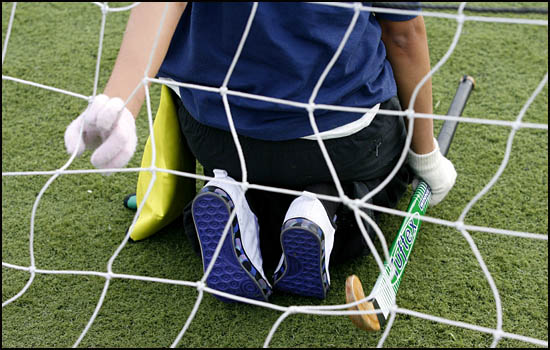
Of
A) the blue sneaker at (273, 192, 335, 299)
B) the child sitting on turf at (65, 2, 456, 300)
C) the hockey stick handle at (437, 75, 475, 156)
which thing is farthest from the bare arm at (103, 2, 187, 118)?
the hockey stick handle at (437, 75, 475, 156)

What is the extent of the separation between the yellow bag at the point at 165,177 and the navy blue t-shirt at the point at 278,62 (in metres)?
0.14

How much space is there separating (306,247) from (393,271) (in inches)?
7.6

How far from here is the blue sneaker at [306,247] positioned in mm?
1053

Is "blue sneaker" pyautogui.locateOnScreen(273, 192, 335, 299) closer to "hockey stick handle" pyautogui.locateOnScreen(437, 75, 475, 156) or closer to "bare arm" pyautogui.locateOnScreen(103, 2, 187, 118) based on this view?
"bare arm" pyautogui.locateOnScreen(103, 2, 187, 118)

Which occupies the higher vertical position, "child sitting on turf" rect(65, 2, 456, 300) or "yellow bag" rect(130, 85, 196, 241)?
"child sitting on turf" rect(65, 2, 456, 300)

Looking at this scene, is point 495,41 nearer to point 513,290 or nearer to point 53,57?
point 513,290

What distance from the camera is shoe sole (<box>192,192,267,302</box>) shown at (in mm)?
1076

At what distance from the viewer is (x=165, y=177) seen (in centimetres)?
128

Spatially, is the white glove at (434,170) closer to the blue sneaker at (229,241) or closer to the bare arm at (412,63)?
the bare arm at (412,63)

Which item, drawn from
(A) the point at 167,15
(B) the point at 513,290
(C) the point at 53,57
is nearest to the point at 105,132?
(A) the point at 167,15

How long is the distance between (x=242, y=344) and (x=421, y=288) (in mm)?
376

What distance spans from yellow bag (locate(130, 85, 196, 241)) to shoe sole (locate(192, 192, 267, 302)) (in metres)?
0.21

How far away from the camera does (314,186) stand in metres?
1.18

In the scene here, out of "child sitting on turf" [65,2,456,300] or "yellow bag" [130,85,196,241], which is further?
"yellow bag" [130,85,196,241]
